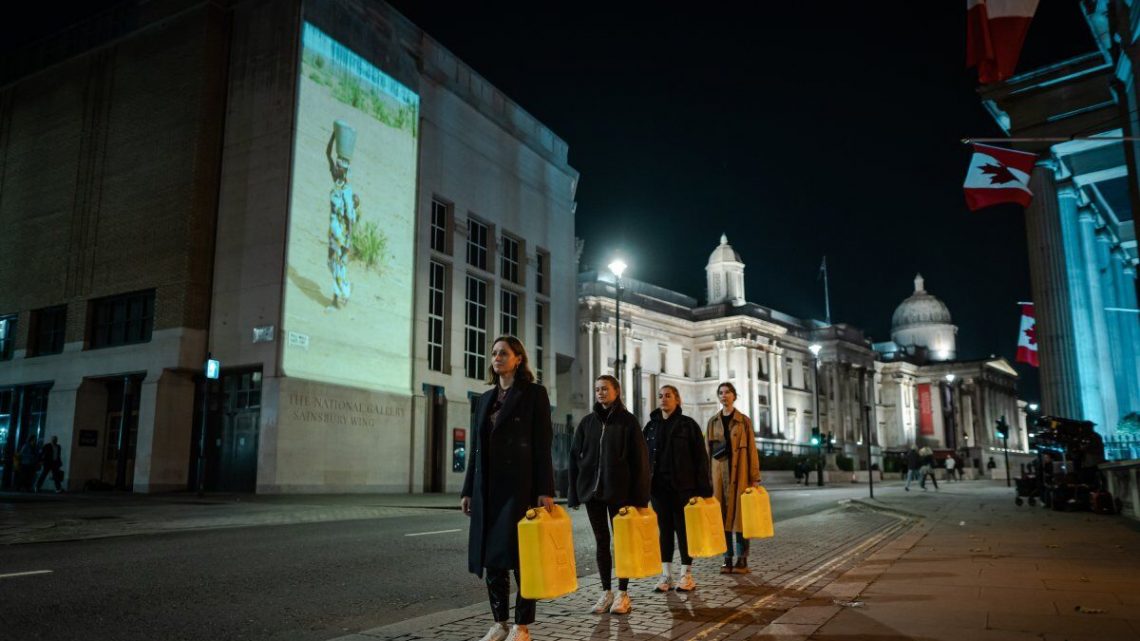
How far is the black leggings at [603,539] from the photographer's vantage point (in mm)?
6480

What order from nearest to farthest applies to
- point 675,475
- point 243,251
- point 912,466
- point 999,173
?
1. point 675,475
2. point 999,173
3. point 243,251
4. point 912,466

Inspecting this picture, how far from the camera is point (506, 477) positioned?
513 centimetres

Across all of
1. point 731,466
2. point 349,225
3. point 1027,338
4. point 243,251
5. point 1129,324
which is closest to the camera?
point 731,466

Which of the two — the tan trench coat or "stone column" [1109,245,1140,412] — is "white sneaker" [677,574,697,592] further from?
"stone column" [1109,245,1140,412]

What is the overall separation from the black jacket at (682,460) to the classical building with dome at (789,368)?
35928 mm

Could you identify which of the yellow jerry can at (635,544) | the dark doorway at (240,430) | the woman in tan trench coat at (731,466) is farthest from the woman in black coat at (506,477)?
the dark doorway at (240,430)

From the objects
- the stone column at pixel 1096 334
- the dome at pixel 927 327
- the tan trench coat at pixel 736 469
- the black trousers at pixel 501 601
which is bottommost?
the black trousers at pixel 501 601

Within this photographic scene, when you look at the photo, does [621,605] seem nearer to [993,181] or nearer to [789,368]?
[993,181]

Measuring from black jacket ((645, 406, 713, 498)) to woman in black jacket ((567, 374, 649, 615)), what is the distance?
931 millimetres

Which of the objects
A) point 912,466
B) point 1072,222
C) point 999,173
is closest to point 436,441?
point 999,173

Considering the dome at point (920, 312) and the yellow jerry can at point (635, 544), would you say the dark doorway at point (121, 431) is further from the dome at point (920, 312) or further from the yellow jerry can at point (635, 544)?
the dome at point (920, 312)

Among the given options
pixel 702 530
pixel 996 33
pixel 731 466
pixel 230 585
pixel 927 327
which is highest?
pixel 927 327

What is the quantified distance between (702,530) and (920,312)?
384 ft

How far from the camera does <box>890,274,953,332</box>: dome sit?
4471 inches
